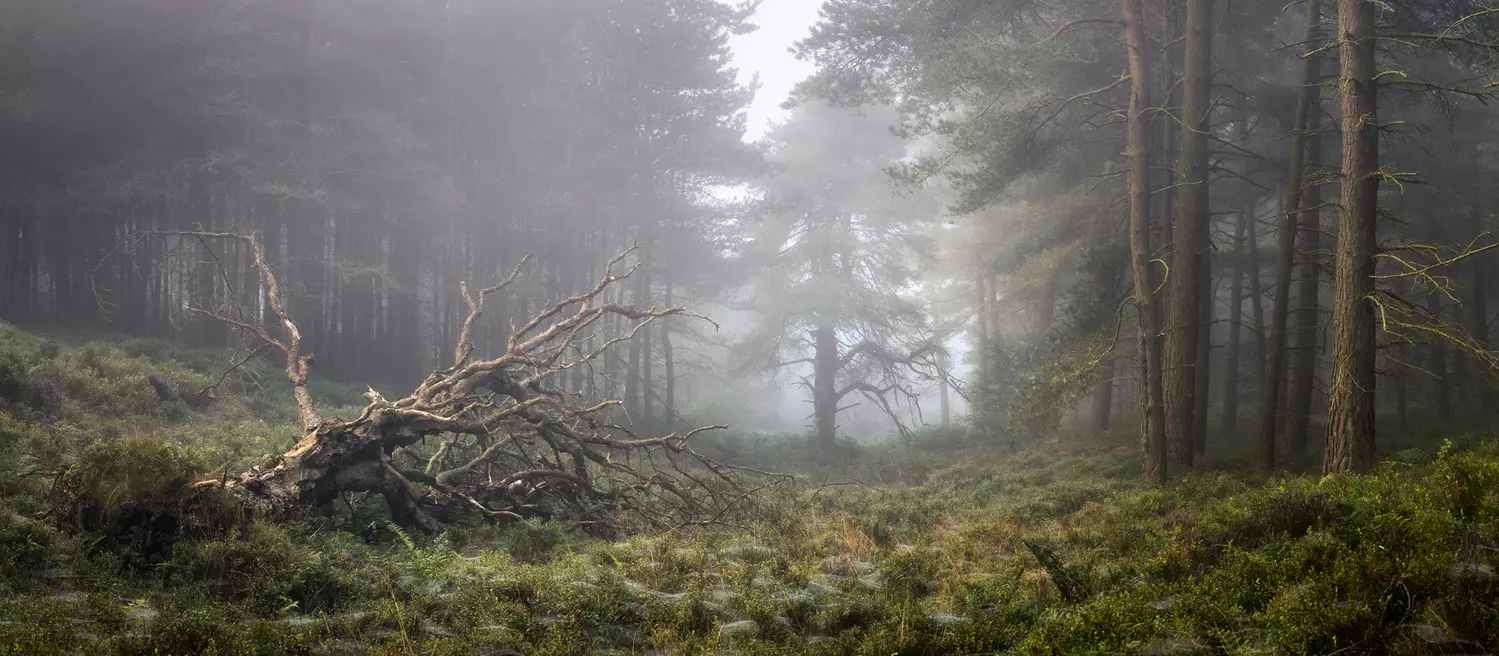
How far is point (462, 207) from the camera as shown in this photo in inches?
1102

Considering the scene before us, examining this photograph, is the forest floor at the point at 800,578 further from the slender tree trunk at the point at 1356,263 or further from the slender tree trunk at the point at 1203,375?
the slender tree trunk at the point at 1203,375

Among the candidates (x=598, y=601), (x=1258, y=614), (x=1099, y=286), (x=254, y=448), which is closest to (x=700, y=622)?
(x=598, y=601)

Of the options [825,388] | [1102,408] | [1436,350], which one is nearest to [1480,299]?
[1436,350]

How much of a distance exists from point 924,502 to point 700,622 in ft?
24.1

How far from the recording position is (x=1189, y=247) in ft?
42.3

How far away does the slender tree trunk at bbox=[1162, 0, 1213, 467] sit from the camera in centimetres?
1266

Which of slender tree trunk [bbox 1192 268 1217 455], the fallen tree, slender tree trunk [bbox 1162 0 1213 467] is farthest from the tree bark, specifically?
the fallen tree

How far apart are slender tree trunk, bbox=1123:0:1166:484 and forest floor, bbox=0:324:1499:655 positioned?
53.0 inches

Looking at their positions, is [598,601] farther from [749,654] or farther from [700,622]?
[749,654]

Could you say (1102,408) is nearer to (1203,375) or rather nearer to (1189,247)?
(1203,375)

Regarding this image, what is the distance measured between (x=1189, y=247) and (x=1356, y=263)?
360 centimetres

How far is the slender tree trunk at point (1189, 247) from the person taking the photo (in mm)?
12656

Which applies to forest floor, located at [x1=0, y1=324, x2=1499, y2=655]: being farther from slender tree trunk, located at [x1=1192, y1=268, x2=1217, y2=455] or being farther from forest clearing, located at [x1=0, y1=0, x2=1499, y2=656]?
slender tree trunk, located at [x1=1192, y1=268, x2=1217, y2=455]

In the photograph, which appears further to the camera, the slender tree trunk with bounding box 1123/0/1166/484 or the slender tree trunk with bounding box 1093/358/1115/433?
the slender tree trunk with bounding box 1093/358/1115/433
